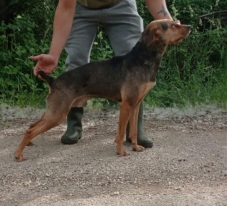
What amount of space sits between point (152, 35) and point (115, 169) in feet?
4.27

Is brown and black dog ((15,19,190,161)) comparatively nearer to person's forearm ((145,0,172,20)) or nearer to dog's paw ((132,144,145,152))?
dog's paw ((132,144,145,152))

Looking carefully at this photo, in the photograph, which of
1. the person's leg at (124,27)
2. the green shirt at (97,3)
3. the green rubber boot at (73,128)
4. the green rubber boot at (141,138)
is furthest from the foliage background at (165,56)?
the green shirt at (97,3)

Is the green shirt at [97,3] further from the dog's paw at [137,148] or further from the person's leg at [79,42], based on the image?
the dog's paw at [137,148]

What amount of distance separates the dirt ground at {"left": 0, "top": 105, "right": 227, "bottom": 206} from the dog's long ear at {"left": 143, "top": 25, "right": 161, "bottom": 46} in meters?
1.07

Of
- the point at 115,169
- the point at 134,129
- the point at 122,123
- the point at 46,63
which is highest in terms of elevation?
the point at 46,63

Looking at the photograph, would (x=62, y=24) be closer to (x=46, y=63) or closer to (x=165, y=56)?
(x=46, y=63)

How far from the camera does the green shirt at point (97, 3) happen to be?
19.3 ft

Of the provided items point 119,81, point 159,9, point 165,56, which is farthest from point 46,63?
point 165,56

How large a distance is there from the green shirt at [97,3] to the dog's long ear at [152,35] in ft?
2.04

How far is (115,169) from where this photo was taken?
16.8 feet

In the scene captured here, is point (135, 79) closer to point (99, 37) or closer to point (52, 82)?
point (52, 82)

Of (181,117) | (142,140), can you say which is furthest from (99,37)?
(142,140)

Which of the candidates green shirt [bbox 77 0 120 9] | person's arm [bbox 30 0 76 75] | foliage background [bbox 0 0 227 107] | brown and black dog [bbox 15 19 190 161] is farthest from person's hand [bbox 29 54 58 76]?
foliage background [bbox 0 0 227 107]

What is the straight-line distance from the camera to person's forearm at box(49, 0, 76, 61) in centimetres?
557
